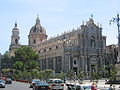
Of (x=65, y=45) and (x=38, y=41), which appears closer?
(x=65, y=45)

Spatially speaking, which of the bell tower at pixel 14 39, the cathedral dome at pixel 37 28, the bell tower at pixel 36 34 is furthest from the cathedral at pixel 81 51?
→ the bell tower at pixel 14 39

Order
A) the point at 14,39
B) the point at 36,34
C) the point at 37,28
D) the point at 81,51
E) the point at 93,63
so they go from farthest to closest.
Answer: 1. the point at 14,39
2. the point at 37,28
3. the point at 36,34
4. the point at 93,63
5. the point at 81,51

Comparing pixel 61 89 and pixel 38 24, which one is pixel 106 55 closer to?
pixel 38 24

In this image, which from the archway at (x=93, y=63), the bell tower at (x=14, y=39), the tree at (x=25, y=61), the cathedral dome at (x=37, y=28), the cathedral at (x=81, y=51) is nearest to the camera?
the cathedral at (x=81, y=51)

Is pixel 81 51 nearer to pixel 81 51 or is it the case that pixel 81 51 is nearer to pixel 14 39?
pixel 81 51

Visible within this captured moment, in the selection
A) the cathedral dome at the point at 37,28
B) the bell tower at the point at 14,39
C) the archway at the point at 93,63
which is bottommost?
the archway at the point at 93,63

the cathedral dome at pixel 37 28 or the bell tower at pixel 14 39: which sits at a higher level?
the cathedral dome at pixel 37 28

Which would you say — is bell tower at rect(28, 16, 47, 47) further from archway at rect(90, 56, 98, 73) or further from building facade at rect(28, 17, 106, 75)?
archway at rect(90, 56, 98, 73)

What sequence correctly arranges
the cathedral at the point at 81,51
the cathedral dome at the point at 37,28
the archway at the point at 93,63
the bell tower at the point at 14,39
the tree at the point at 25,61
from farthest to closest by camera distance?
the bell tower at the point at 14,39
the cathedral dome at the point at 37,28
the tree at the point at 25,61
the archway at the point at 93,63
the cathedral at the point at 81,51

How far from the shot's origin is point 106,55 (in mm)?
91312

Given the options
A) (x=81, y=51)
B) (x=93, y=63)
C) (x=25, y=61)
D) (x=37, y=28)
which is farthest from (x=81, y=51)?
(x=37, y=28)

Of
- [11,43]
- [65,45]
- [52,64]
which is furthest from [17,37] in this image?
[65,45]

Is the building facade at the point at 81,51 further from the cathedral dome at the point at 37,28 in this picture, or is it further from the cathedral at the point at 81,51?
the cathedral dome at the point at 37,28

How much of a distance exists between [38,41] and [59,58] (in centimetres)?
3419
